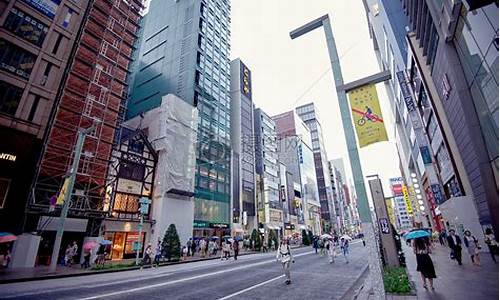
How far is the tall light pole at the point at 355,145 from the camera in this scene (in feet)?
18.0

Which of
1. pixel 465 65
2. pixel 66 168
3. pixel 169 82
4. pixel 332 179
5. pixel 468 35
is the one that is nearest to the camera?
pixel 468 35

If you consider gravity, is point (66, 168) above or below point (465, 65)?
below

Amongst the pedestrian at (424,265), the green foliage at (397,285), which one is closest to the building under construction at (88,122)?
the green foliage at (397,285)

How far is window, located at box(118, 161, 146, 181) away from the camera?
28723mm

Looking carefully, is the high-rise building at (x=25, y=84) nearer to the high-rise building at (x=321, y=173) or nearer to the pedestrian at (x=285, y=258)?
the pedestrian at (x=285, y=258)

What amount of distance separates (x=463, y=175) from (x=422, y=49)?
36.5 ft

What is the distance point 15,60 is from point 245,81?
46296mm

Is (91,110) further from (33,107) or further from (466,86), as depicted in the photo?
(466,86)

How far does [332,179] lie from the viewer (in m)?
114

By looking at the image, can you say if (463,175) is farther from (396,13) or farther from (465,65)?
(396,13)

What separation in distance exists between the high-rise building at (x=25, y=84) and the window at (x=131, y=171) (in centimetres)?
865

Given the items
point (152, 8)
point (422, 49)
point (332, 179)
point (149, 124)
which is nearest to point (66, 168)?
point (149, 124)

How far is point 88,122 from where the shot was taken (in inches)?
1009

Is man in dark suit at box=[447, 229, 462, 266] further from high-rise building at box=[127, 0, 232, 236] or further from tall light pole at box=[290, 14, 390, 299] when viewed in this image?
high-rise building at box=[127, 0, 232, 236]
